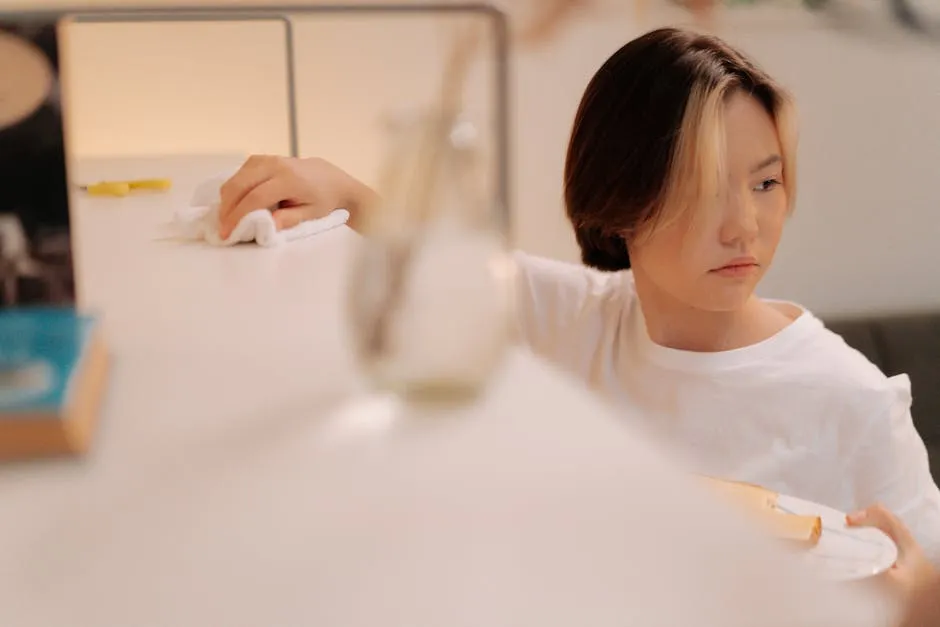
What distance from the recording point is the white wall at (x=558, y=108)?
4.10ft

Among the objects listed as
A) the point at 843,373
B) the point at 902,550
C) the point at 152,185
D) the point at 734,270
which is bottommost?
the point at 902,550

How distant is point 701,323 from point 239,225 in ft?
2.06

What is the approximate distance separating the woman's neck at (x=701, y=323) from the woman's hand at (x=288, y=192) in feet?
1.56

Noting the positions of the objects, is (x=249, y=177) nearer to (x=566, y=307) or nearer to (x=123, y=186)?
(x=123, y=186)

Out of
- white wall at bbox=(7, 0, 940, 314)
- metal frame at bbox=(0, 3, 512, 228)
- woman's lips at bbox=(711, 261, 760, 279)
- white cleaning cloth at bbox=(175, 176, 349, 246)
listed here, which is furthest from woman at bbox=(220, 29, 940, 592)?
metal frame at bbox=(0, 3, 512, 228)

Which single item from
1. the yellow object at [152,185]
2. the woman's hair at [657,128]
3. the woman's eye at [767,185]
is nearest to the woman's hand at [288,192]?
the yellow object at [152,185]

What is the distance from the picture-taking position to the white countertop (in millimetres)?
188

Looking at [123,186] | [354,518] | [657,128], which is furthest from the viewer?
[657,128]

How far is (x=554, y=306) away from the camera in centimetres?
106

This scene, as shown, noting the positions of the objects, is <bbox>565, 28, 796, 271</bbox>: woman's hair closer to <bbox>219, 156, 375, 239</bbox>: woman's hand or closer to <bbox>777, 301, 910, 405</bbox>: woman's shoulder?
<bbox>777, 301, 910, 405</bbox>: woman's shoulder

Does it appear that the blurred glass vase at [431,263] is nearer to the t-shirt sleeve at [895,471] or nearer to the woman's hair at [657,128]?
the woman's hair at [657,128]

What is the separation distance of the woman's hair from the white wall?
0.29 metres

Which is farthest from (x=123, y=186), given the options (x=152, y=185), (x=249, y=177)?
(x=249, y=177)

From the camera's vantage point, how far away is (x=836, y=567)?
2.35ft
